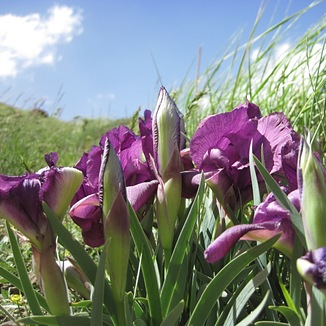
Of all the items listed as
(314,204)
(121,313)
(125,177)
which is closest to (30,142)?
(125,177)

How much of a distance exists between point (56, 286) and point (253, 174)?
401mm

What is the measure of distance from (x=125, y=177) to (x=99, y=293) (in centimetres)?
34

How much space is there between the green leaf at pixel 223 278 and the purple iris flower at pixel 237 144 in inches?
8.3

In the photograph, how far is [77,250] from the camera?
891mm

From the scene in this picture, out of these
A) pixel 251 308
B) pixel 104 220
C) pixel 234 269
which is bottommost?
pixel 251 308

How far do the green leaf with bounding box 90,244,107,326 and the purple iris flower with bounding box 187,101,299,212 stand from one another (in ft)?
1.07

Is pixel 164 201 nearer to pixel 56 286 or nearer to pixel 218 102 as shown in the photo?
→ pixel 56 286

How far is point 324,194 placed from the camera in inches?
25.8

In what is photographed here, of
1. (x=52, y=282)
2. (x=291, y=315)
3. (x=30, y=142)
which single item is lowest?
(x=291, y=315)

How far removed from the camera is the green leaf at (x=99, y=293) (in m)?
0.78

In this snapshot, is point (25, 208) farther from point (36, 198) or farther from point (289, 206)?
point (289, 206)

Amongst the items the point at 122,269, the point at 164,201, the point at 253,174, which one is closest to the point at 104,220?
the point at 122,269

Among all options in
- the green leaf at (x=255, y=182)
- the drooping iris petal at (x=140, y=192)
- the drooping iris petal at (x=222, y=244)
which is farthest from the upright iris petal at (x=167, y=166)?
the drooping iris petal at (x=222, y=244)

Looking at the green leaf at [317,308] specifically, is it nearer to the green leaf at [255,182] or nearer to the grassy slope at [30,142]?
the green leaf at [255,182]
